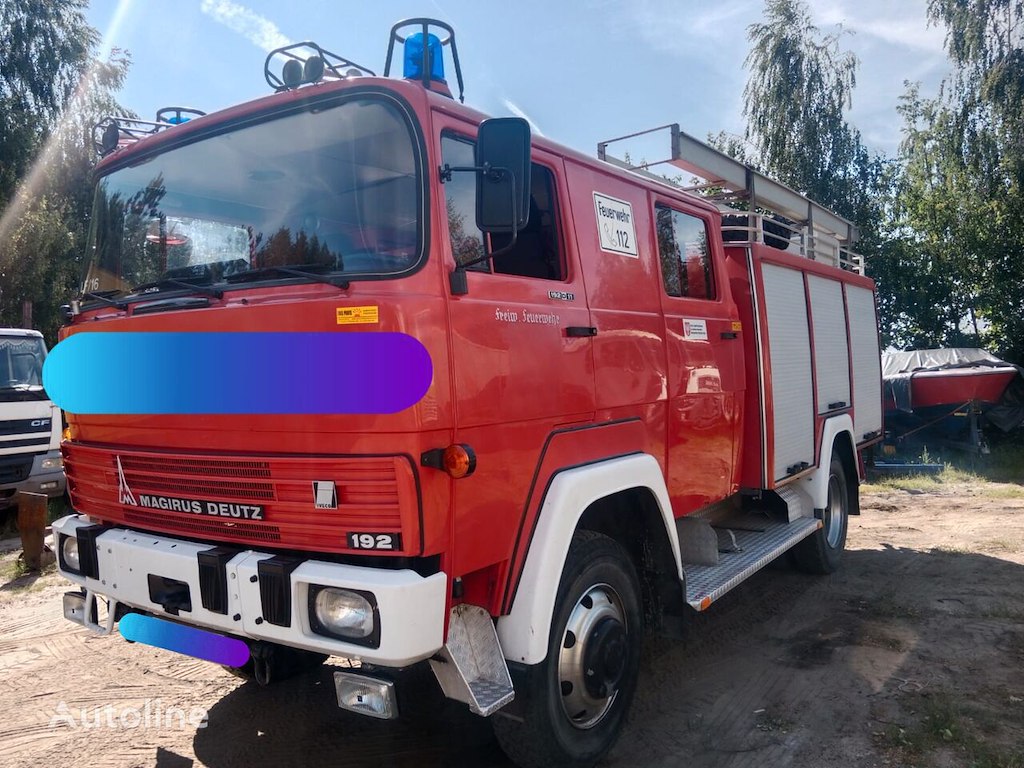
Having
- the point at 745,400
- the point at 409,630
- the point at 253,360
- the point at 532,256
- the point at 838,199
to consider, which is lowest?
the point at 409,630

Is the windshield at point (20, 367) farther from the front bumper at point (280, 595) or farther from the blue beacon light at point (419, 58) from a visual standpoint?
the blue beacon light at point (419, 58)

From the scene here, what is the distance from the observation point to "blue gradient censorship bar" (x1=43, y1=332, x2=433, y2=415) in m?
2.44

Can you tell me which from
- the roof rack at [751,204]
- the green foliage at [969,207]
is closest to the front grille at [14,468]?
the roof rack at [751,204]

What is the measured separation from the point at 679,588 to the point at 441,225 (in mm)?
2091

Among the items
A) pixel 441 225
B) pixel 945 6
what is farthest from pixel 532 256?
pixel 945 6

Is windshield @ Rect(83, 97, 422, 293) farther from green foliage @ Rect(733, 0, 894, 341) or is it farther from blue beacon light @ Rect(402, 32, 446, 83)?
green foliage @ Rect(733, 0, 894, 341)

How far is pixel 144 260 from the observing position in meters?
3.38

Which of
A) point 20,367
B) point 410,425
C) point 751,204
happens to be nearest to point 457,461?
point 410,425

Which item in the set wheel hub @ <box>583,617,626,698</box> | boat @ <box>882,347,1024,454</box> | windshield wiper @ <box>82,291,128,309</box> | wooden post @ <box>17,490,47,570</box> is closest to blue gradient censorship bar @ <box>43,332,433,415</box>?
windshield wiper @ <box>82,291,128,309</box>

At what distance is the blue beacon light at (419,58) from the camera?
286 centimetres

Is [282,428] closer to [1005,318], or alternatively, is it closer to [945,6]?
[1005,318]

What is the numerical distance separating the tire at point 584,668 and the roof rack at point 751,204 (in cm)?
224

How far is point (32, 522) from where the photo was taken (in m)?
6.40

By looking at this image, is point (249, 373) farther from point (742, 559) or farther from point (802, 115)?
point (802, 115)
